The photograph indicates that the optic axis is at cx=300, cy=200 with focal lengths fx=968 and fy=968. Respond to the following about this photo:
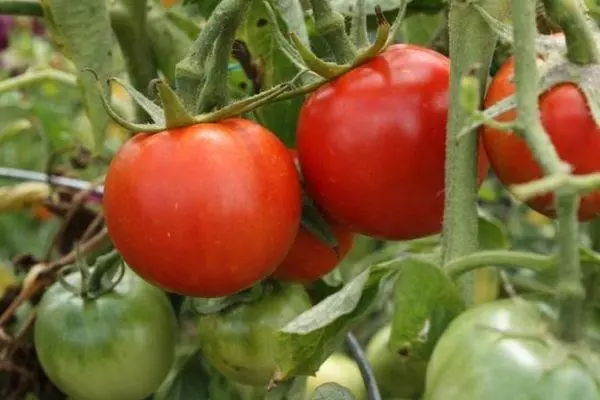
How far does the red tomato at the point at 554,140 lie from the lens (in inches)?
19.6

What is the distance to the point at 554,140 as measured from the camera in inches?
19.9

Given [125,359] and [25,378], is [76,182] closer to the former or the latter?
[25,378]

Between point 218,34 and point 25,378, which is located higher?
point 218,34

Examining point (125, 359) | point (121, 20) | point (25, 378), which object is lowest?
point (25, 378)

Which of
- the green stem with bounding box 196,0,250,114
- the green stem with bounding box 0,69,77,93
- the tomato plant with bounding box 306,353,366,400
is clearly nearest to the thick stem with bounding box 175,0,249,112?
the green stem with bounding box 196,0,250,114

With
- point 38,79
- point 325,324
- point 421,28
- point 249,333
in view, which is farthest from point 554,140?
point 38,79

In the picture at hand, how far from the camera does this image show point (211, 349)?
0.71 meters

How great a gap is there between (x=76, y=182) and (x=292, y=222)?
58cm

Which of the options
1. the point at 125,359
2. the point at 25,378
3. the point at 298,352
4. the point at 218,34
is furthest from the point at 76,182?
the point at 298,352

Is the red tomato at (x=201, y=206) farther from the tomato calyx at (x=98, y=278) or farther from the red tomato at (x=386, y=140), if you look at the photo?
the tomato calyx at (x=98, y=278)

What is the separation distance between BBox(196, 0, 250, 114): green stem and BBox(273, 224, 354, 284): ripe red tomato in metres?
0.10

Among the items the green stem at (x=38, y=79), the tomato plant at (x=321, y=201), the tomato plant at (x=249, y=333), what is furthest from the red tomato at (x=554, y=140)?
the green stem at (x=38, y=79)

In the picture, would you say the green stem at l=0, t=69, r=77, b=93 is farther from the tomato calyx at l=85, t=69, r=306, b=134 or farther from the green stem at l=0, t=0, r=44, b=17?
the tomato calyx at l=85, t=69, r=306, b=134

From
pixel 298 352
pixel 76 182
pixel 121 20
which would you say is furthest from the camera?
pixel 76 182
